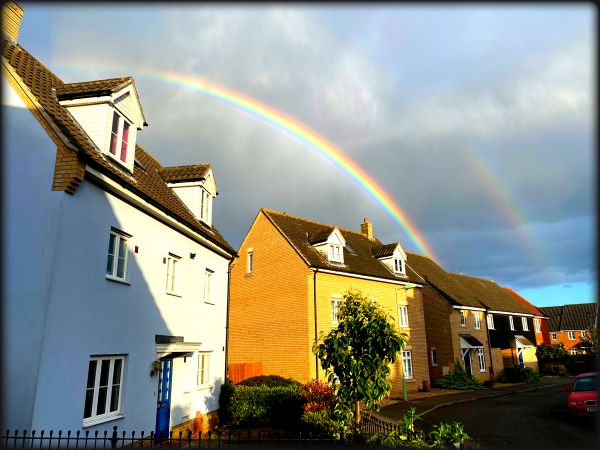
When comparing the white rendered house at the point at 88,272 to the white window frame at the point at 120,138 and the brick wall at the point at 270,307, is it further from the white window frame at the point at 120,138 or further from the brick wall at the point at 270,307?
the brick wall at the point at 270,307

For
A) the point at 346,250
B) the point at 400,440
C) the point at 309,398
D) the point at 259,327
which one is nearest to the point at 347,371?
the point at 400,440

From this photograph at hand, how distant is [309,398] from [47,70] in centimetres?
1400

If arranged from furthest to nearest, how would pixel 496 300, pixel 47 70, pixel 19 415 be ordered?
pixel 496 300, pixel 47 70, pixel 19 415

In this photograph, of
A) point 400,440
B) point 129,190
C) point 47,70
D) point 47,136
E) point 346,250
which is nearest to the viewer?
point 400,440

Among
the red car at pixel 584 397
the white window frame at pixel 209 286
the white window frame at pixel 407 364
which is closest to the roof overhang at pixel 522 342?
the white window frame at pixel 407 364

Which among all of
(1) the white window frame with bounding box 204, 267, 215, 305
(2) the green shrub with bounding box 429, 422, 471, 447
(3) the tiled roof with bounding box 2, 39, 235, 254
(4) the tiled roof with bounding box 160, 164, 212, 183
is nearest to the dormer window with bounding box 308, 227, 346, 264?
(1) the white window frame with bounding box 204, 267, 215, 305

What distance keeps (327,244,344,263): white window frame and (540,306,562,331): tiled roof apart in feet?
183

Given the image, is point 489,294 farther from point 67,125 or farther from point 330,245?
point 67,125

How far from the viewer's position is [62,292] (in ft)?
27.3

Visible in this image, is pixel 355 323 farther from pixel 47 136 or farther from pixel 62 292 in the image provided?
pixel 47 136

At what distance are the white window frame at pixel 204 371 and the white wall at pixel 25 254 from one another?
7.81 m

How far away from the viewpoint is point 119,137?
38.1ft

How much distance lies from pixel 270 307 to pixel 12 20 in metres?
18.4

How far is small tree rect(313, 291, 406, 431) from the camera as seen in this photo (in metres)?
9.58
